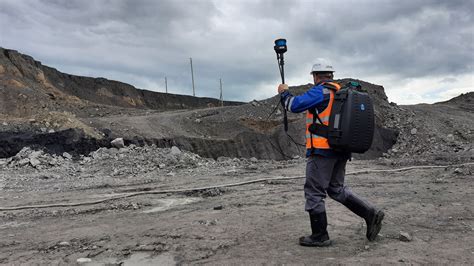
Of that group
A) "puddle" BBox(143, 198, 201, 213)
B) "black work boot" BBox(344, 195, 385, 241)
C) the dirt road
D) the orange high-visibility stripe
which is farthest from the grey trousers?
"puddle" BBox(143, 198, 201, 213)

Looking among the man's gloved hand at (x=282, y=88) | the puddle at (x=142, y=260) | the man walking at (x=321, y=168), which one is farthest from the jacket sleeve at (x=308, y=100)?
the puddle at (x=142, y=260)

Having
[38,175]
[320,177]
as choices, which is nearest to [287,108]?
[320,177]

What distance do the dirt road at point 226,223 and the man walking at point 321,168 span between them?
23 centimetres

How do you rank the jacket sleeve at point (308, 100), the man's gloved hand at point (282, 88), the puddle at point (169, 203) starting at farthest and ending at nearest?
the puddle at point (169, 203) < the man's gloved hand at point (282, 88) < the jacket sleeve at point (308, 100)

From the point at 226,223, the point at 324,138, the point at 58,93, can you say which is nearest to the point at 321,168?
the point at 324,138

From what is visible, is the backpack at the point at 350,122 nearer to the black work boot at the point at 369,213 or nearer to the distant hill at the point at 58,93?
the black work boot at the point at 369,213

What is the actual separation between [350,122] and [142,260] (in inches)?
92.3

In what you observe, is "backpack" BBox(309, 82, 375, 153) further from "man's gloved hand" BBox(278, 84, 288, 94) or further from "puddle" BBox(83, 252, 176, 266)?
"puddle" BBox(83, 252, 176, 266)

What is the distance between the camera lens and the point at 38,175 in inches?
416

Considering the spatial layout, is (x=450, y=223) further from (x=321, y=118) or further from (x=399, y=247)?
(x=321, y=118)

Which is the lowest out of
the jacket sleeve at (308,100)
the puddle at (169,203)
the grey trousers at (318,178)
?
the puddle at (169,203)

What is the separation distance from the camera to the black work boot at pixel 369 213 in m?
4.10

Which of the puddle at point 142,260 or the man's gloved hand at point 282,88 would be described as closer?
the puddle at point 142,260

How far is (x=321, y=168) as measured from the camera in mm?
3980
